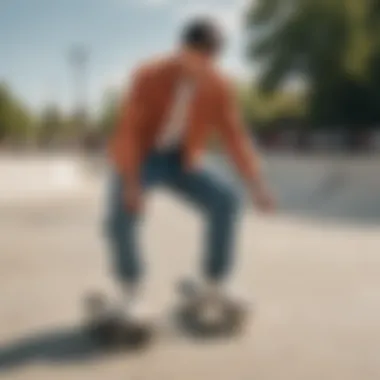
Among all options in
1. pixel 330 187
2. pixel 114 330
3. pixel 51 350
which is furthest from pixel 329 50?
pixel 51 350

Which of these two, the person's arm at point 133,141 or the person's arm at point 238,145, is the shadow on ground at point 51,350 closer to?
the person's arm at point 133,141

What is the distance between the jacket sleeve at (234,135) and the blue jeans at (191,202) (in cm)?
8

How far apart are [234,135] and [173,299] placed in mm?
743

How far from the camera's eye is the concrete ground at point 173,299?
6.13ft

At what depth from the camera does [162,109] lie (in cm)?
201

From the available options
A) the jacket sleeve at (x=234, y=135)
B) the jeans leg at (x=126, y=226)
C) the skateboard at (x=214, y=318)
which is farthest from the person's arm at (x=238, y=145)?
the skateboard at (x=214, y=318)

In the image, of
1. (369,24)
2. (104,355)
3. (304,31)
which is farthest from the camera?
(369,24)

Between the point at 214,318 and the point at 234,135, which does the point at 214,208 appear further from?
the point at 214,318

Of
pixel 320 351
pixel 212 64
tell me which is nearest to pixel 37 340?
pixel 320 351

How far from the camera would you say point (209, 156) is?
225cm

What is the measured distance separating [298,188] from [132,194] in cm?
434

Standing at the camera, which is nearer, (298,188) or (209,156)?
(209,156)

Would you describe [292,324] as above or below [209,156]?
below

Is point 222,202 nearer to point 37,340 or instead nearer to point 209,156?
point 209,156
